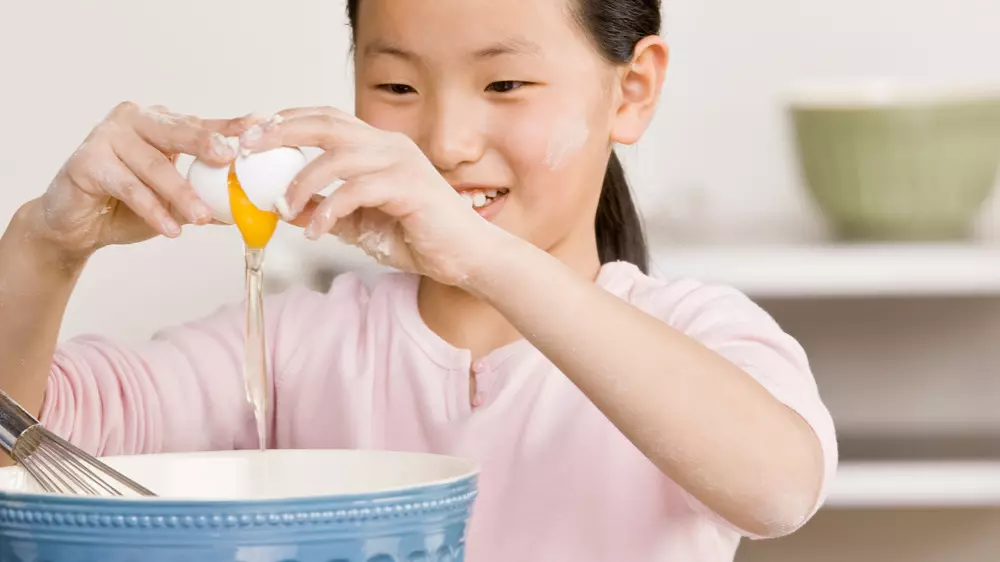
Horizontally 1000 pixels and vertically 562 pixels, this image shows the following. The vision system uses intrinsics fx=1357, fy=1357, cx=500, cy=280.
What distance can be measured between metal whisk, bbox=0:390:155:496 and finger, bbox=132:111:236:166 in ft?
0.51

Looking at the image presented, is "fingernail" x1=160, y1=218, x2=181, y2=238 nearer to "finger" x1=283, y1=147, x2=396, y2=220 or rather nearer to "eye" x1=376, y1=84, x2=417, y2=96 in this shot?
"finger" x1=283, y1=147, x2=396, y2=220

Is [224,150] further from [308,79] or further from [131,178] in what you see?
[308,79]

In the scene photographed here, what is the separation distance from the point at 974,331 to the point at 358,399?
1.06 m

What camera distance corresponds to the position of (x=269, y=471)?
28.6 inches

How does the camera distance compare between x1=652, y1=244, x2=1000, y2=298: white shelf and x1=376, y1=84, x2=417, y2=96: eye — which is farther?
x1=652, y1=244, x2=1000, y2=298: white shelf

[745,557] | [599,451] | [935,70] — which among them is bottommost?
[745,557]

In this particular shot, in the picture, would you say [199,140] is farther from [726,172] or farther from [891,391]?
[891,391]

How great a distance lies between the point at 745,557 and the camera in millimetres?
1788

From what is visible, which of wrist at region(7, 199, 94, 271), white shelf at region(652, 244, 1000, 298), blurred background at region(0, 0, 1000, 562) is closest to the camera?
wrist at region(7, 199, 94, 271)

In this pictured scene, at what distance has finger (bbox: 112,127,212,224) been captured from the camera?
704 mm

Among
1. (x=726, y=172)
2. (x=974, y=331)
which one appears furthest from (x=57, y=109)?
(x=974, y=331)

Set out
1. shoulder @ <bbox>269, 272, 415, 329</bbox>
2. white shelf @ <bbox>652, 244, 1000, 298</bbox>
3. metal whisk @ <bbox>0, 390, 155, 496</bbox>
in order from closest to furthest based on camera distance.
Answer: metal whisk @ <bbox>0, 390, 155, 496</bbox>
shoulder @ <bbox>269, 272, 415, 329</bbox>
white shelf @ <bbox>652, 244, 1000, 298</bbox>

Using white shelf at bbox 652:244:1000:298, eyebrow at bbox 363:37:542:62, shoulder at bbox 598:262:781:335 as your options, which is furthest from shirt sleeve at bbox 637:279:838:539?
white shelf at bbox 652:244:1000:298

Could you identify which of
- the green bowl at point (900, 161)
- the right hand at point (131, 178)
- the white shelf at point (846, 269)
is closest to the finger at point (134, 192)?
the right hand at point (131, 178)
